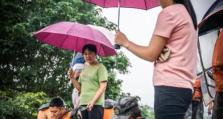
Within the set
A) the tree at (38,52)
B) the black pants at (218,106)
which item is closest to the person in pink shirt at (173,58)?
the black pants at (218,106)

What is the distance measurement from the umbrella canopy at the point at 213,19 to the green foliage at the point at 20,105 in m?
5.23

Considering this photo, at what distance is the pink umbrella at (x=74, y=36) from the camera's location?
561cm

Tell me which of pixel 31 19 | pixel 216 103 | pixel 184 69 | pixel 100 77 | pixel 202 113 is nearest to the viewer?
pixel 184 69

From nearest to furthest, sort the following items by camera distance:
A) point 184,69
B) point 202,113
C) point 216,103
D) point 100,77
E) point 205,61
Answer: point 184,69, point 216,103, point 100,77, point 205,61, point 202,113

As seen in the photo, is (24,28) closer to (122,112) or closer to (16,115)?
(16,115)

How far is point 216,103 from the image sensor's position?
3523mm

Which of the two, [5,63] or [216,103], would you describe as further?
[5,63]

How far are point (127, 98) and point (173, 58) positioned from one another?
176 cm

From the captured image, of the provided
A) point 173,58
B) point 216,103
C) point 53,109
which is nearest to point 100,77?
point 53,109

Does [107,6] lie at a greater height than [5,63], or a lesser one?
greater

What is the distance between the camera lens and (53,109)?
5645 millimetres

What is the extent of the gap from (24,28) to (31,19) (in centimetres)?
105

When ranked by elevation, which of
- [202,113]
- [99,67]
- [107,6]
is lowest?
[202,113]

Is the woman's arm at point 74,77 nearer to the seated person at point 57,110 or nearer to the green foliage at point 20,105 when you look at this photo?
the seated person at point 57,110
